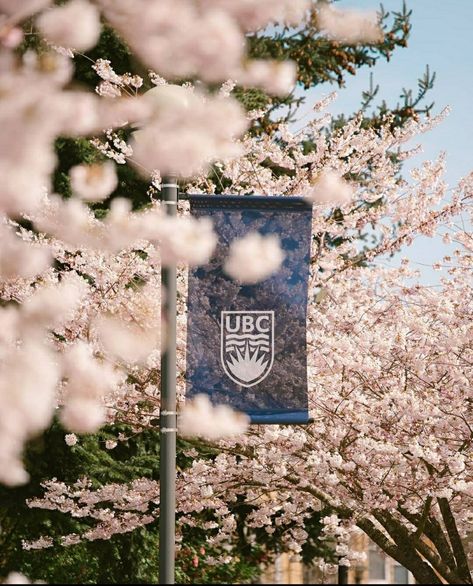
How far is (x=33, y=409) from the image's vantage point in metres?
2.64

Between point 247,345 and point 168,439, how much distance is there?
0.80 m

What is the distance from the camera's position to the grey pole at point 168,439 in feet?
18.7

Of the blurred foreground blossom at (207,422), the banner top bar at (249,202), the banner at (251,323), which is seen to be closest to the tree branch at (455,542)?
the banner at (251,323)

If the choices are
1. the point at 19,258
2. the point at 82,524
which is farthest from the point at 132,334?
the point at 82,524

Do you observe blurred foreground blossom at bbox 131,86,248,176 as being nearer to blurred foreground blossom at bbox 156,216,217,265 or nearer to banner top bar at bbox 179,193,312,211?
blurred foreground blossom at bbox 156,216,217,265

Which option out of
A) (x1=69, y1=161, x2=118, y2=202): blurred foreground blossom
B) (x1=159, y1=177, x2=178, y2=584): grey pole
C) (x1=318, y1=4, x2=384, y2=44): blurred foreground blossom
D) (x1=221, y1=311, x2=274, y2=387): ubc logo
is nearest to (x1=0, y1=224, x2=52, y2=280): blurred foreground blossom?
(x1=69, y1=161, x2=118, y2=202): blurred foreground blossom

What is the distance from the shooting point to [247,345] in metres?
6.22

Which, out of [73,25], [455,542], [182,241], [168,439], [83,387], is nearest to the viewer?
[73,25]

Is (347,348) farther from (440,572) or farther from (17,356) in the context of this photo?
(17,356)

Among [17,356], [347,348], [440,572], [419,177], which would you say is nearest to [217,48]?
[17,356]

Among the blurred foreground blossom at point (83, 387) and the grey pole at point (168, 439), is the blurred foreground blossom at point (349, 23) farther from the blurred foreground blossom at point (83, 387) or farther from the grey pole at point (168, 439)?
the grey pole at point (168, 439)

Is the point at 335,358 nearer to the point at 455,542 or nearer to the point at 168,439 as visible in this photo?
the point at 455,542

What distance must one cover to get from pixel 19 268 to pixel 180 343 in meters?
6.02

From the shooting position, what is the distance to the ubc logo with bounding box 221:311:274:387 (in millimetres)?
6168
